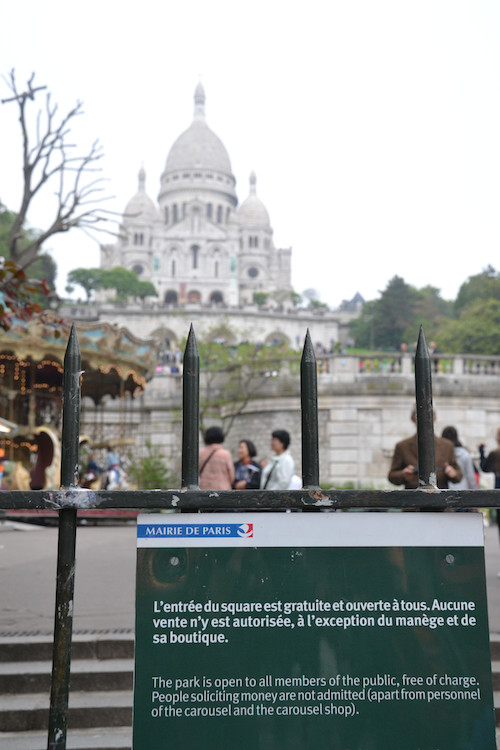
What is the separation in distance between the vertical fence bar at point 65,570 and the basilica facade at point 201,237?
99542 millimetres

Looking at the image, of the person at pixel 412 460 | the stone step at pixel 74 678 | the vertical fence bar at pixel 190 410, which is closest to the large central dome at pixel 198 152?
the person at pixel 412 460

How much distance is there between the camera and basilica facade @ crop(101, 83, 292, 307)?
107 meters

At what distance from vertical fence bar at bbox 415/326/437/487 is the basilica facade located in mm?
99611

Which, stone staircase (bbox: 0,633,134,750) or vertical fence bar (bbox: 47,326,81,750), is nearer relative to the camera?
vertical fence bar (bbox: 47,326,81,750)

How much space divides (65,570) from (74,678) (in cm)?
263

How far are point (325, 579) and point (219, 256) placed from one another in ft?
359

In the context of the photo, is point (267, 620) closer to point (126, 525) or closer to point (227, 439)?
point (126, 525)

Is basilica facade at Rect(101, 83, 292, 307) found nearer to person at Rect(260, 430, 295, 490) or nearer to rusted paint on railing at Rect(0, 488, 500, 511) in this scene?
person at Rect(260, 430, 295, 490)

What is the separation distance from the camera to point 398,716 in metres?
1.95

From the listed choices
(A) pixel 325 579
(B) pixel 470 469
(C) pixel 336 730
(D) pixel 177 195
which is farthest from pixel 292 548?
(D) pixel 177 195

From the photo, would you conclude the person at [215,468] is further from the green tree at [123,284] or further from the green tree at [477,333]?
the green tree at [123,284]

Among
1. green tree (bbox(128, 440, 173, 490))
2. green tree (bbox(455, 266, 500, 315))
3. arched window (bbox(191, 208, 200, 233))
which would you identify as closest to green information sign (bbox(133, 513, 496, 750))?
green tree (bbox(128, 440, 173, 490))

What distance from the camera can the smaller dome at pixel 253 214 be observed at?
387 ft

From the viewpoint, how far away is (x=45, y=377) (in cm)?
2233
